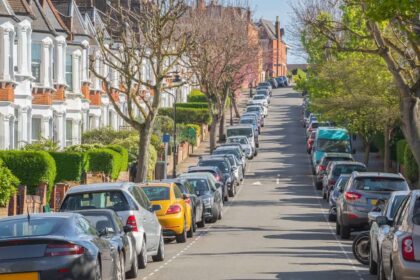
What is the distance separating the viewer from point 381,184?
31438 mm

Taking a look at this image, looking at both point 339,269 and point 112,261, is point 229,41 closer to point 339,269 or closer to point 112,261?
point 339,269

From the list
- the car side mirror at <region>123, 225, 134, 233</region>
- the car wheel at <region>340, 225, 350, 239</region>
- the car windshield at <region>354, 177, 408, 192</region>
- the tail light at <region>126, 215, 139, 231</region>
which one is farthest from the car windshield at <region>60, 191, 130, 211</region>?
the car wheel at <region>340, 225, 350, 239</region>

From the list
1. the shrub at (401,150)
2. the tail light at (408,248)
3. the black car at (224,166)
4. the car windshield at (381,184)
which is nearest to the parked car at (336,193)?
the car windshield at (381,184)

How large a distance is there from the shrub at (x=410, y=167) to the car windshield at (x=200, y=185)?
1694 centimetres

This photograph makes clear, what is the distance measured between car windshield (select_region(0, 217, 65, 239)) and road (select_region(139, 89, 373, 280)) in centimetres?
532

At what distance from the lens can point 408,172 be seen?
5516 centimetres

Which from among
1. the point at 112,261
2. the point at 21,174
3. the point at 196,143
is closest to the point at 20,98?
the point at 21,174

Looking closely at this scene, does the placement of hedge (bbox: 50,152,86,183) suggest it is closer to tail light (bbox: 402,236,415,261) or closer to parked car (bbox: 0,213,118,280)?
parked car (bbox: 0,213,118,280)

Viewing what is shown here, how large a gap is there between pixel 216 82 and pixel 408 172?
75.7ft

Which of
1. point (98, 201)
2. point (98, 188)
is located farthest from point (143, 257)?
point (98, 188)

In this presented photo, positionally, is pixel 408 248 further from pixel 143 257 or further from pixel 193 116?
pixel 193 116

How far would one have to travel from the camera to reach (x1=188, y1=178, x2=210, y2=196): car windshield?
39531 mm

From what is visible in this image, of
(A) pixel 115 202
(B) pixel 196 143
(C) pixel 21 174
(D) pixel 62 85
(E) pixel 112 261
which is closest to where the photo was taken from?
(E) pixel 112 261

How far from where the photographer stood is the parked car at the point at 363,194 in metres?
31.2
